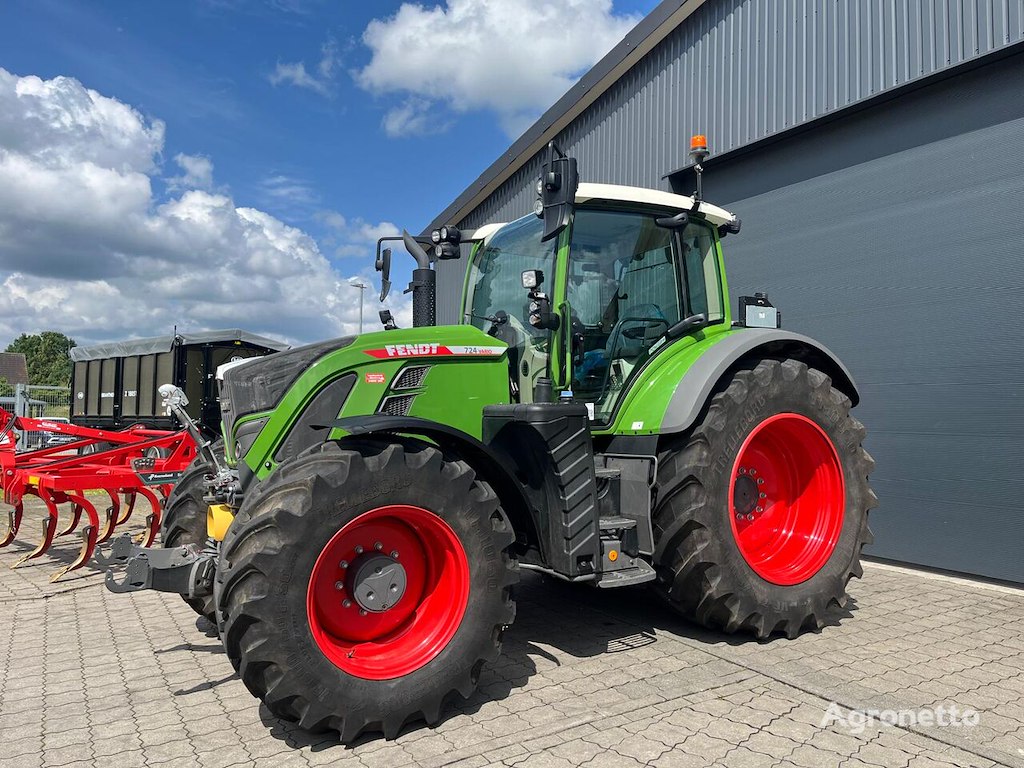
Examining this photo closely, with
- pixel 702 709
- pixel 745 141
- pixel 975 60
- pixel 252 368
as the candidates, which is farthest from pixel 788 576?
pixel 745 141

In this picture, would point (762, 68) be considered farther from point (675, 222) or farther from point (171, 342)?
point (171, 342)

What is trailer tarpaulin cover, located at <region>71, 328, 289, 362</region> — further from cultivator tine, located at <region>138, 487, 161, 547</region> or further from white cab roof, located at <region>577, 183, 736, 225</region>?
white cab roof, located at <region>577, 183, 736, 225</region>

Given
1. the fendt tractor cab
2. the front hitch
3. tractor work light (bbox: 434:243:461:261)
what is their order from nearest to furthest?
the fendt tractor cab → the front hitch → tractor work light (bbox: 434:243:461:261)

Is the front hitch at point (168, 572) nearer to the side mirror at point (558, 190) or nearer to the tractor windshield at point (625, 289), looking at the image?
the tractor windshield at point (625, 289)

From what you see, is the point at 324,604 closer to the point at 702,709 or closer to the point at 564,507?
the point at 564,507

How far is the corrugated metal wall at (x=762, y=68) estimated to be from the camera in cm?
596

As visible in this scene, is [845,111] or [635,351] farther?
[845,111]

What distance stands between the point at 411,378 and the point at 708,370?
1.70 meters

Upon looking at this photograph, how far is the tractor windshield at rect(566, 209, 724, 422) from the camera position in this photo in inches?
175

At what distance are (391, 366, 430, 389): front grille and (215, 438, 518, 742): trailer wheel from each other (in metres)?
0.40

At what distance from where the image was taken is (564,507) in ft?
12.4

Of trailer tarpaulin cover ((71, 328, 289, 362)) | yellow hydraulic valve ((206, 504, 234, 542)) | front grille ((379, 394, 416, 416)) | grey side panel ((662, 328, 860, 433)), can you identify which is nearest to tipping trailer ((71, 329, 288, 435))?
trailer tarpaulin cover ((71, 328, 289, 362))

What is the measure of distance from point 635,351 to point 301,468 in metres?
2.33

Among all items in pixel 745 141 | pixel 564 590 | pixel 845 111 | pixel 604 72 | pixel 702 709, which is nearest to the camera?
pixel 702 709
